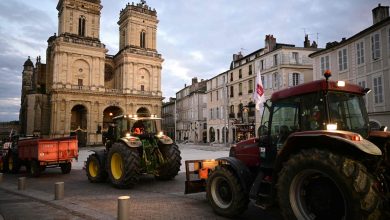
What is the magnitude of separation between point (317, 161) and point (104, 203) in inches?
222

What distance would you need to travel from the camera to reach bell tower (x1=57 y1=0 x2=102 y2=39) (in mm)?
49469

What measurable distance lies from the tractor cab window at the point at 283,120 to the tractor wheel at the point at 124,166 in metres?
5.24

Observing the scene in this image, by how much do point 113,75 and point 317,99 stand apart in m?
58.1

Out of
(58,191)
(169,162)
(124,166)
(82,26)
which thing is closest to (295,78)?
(169,162)

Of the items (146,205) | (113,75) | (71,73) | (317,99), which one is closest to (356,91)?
(317,99)

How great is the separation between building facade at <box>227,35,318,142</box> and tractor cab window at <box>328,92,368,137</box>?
2301cm

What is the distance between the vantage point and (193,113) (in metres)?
64.9

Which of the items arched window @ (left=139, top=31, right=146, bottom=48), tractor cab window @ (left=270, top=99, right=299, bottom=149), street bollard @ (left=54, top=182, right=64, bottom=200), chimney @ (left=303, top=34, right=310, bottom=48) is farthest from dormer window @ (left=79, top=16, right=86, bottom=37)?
tractor cab window @ (left=270, top=99, right=299, bottom=149)

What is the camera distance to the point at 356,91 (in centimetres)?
510

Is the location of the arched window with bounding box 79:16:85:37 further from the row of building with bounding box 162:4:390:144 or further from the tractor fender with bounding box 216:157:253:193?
the tractor fender with bounding box 216:157:253:193

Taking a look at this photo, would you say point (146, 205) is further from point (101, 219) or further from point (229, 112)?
point (229, 112)

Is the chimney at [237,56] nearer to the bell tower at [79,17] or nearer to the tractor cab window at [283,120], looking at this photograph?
the bell tower at [79,17]

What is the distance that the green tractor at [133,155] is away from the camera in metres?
9.62

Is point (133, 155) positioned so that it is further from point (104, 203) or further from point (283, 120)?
point (283, 120)
